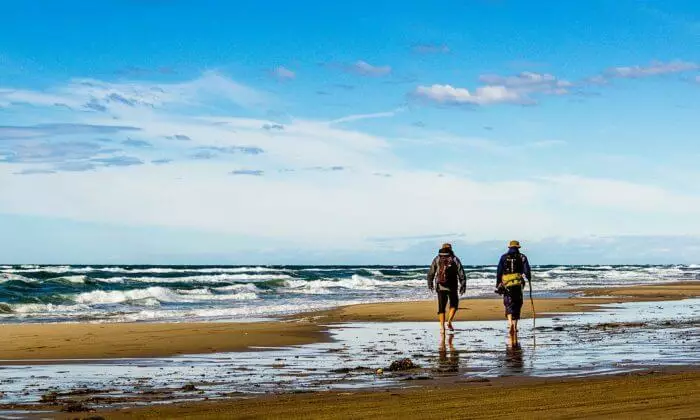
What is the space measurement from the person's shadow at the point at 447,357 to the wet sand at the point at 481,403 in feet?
5.58

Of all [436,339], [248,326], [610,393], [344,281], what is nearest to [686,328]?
[436,339]

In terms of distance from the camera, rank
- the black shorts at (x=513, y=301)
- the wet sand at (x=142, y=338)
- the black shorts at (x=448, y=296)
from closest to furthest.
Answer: the wet sand at (x=142, y=338)
the black shorts at (x=513, y=301)
the black shorts at (x=448, y=296)

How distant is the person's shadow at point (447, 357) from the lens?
419 inches

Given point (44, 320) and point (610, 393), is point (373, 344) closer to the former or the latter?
point (610, 393)

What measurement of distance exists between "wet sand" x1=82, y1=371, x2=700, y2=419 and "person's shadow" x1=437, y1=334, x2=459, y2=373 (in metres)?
1.70

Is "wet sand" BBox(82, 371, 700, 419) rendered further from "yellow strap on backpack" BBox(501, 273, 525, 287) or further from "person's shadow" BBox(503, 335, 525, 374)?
"yellow strap on backpack" BBox(501, 273, 525, 287)

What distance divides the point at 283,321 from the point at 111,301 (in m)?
14.3

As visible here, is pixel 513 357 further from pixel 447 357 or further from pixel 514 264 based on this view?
pixel 514 264

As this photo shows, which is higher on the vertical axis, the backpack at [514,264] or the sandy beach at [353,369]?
the backpack at [514,264]

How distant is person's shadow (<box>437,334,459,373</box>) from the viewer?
10641 mm

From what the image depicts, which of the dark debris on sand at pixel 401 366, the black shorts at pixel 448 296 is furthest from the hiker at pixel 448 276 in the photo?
the dark debris on sand at pixel 401 366

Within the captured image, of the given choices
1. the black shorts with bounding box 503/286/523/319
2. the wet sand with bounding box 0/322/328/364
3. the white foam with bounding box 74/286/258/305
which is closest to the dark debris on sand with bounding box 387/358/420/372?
the wet sand with bounding box 0/322/328/364

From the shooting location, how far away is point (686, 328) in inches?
656

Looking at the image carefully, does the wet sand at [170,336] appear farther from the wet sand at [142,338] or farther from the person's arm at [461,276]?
the person's arm at [461,276]
